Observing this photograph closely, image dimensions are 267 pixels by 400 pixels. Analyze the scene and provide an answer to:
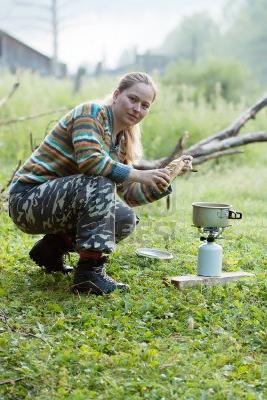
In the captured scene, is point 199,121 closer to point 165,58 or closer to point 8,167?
point 8,167

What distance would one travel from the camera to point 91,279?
13.8 feet

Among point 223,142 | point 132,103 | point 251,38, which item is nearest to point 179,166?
point 132,103

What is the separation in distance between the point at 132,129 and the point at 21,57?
894 inches

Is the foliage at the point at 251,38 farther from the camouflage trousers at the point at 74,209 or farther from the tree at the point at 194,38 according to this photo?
the camouflage trousers at the point at 74,209

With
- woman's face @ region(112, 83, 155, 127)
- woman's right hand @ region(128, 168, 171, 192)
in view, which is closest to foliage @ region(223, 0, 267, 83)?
woman's face @ region(112, 83, 155, 127)

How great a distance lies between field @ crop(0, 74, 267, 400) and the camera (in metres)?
3.02

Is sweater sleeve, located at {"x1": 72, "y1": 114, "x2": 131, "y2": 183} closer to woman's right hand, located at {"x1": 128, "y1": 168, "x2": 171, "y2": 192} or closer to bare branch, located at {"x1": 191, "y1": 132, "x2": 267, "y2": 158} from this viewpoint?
woman's right hand, located at {"x1": 128, "y1": 168, "x2": 171, "y2": 192}

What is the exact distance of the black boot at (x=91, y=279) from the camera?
4.20 metres

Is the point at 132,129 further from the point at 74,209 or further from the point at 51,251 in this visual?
the point at 51,251

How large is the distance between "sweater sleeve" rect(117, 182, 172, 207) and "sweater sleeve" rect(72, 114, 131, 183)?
434 mm

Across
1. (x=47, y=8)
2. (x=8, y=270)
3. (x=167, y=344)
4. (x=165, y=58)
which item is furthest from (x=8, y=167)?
(x=165, y=58)

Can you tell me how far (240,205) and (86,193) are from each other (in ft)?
14.6

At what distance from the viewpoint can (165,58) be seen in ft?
101

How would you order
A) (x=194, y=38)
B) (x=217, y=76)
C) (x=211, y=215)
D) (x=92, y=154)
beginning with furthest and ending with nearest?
(x=194, y=38) < (x=217, y=76) < (x=211, y=215) < (x=92, y=154)
